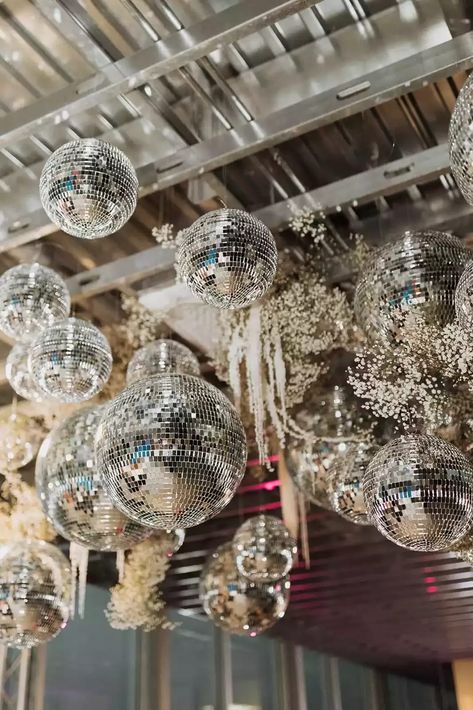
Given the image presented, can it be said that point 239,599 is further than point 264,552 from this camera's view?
Yes

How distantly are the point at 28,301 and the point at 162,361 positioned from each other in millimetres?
598

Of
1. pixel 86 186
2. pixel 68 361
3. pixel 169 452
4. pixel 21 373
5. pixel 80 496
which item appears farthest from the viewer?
pixel 21 373

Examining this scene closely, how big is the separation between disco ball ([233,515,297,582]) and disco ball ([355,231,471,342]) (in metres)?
1.34

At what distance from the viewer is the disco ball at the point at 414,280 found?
2.16 metres

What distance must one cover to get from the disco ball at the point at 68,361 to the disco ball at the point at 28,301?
63mm

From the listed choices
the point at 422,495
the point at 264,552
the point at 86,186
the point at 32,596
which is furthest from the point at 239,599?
the point at 86,186

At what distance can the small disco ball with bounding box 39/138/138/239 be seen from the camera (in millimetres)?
2061

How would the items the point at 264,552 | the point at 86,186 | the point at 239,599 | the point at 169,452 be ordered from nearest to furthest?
the point at 169,452 < the point at 86,186 < the point at 264,552 < the point at 239,599

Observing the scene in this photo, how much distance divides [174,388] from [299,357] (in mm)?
1193

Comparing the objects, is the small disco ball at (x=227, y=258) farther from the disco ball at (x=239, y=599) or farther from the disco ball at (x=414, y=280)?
the disco ball at (x=239, y=599)

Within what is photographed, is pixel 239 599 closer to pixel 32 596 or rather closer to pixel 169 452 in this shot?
pixel 32 596

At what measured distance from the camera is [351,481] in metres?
2.63

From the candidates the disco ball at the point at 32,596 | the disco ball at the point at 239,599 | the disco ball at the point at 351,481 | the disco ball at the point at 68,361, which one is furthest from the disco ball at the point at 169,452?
the disco ball at the point at 239,599

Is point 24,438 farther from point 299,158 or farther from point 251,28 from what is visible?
point 251,28
